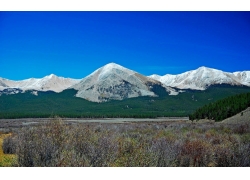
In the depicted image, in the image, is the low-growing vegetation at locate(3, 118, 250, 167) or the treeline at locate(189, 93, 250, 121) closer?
the low-growing vegetation at locate(3, 118, 250, 167)

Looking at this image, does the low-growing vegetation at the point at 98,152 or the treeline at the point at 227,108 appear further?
the treeline at the point at 227,108

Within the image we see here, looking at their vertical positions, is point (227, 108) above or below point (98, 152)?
above

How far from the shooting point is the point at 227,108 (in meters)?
31.5

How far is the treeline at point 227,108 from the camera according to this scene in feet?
96.7

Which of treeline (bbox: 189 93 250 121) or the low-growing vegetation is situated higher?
treeline (bbox: 189 93 250 121)

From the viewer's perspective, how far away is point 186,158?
27.5 feet

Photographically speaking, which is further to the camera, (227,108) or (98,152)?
(227,108)

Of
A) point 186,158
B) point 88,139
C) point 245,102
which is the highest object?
point 245,102

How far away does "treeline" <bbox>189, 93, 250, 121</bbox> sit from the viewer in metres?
29.5

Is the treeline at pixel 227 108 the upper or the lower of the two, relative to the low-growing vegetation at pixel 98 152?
upper
